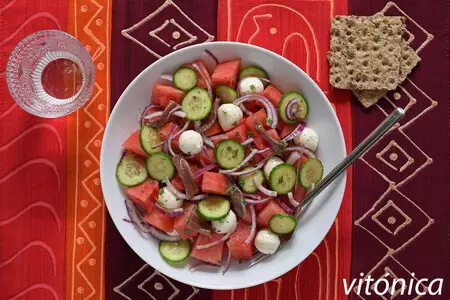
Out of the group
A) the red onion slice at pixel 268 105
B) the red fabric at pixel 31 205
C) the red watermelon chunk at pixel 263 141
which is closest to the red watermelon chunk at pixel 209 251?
the red watermelon chunk at pixel 263 141

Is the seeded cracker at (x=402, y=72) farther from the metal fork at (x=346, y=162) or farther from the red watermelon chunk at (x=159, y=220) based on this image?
the red watermelon chunk at (x=159, y=220)

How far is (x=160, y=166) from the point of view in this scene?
1696mm

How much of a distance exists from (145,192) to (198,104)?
363 millimetres

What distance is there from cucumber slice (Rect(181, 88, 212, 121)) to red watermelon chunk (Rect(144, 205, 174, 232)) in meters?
0.35

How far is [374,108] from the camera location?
1.93 meters

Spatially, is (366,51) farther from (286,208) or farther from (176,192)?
(176,192)

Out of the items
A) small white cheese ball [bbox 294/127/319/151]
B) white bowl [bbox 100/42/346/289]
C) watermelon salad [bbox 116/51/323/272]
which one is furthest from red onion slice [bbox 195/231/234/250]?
small white cheese ball [bbox 294/127/319/151]

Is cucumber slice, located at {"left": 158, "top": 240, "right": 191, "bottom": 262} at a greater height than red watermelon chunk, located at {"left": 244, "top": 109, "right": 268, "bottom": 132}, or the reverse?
red watermelon chunk, located at {"left": 244, "top": 109, "right": 268, "bottom": 132}

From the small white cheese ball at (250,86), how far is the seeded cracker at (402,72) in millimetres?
419

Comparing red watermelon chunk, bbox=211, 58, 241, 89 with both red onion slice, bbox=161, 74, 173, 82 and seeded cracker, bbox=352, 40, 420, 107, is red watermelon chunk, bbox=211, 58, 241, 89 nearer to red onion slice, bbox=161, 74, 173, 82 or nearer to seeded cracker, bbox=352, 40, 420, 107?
red onion slice, bbox=161, 74, 173, 82

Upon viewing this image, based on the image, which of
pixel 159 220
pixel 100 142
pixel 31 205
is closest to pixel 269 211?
pixel 159 220

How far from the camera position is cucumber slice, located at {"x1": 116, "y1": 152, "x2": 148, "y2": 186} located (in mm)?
1734

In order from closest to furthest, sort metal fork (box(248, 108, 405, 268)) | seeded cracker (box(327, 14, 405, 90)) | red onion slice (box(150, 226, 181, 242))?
metal fork (box(248, 108, 405, 268)) → red onion slice (box(150, 226, 181, 242)) → seeded cracker (box(327, 14, 405, 90))

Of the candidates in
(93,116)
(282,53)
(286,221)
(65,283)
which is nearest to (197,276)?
(286,221)
